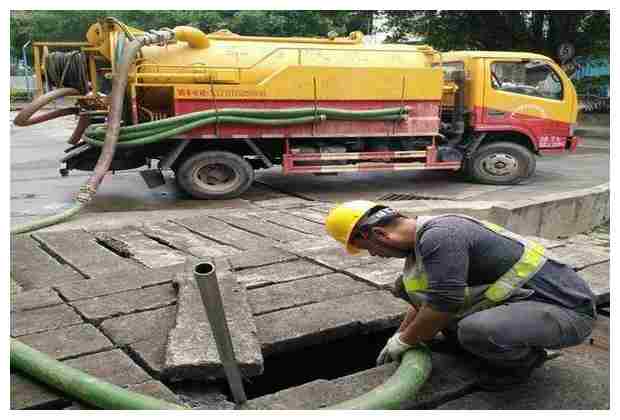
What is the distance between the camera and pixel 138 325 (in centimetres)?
346

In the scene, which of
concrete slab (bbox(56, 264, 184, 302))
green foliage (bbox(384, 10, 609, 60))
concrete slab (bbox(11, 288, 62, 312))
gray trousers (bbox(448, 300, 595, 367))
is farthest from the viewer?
green foliage (bbox(384, 10, 609, 60))

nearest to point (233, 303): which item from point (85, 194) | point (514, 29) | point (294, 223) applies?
point (294, 223)

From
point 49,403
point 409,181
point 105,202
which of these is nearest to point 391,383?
point 49,403

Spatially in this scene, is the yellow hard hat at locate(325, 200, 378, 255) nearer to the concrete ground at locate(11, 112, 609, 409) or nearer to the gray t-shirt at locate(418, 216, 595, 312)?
the gray t-shirt at locate(418, 216, 595, 312)

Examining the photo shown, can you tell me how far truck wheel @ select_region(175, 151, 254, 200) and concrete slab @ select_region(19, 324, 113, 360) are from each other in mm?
5151

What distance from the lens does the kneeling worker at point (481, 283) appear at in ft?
8.50

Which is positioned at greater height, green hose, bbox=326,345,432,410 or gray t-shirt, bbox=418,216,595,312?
gray t-shirt, bbox=418,216,595,312

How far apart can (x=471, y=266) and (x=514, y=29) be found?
49.5 ft

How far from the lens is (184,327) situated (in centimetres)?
323

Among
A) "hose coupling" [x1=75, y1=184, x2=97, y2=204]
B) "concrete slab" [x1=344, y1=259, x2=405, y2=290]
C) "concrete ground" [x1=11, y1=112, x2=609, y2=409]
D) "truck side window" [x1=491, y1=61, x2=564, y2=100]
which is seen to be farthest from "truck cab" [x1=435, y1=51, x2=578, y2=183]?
"hose coupling" [x1=75, y1=184, x2=97, y2=204]

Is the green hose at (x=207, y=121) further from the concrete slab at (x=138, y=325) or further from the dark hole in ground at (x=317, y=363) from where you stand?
the dark hole in ground at (x=317, y=363)

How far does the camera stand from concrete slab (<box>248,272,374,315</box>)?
12.5ft

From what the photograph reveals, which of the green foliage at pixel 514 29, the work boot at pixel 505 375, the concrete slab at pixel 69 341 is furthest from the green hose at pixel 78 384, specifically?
the green foliage at pixel 514 29
